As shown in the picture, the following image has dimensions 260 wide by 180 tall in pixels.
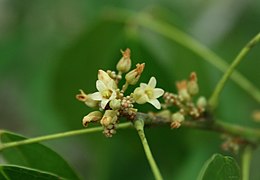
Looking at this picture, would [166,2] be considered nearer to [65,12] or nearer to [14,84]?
[65,12]

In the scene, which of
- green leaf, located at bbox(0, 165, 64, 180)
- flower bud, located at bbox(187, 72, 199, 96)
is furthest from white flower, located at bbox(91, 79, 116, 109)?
flower bud, located at bbox(187, 72, 199, 96)

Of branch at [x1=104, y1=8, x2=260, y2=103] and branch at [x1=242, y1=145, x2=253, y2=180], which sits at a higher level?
branch at [x1=104, y1=8, x2=260, y2=103]

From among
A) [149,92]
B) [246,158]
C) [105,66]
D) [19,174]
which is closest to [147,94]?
[149,92]

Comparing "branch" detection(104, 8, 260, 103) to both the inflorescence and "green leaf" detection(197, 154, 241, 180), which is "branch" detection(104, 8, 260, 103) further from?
"green leaf" detection(197, 154, 241, 180)

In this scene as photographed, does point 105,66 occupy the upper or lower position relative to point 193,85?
upper

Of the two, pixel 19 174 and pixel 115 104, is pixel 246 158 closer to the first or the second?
pixel 115 104

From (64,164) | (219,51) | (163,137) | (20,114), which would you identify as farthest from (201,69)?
(20,114)
